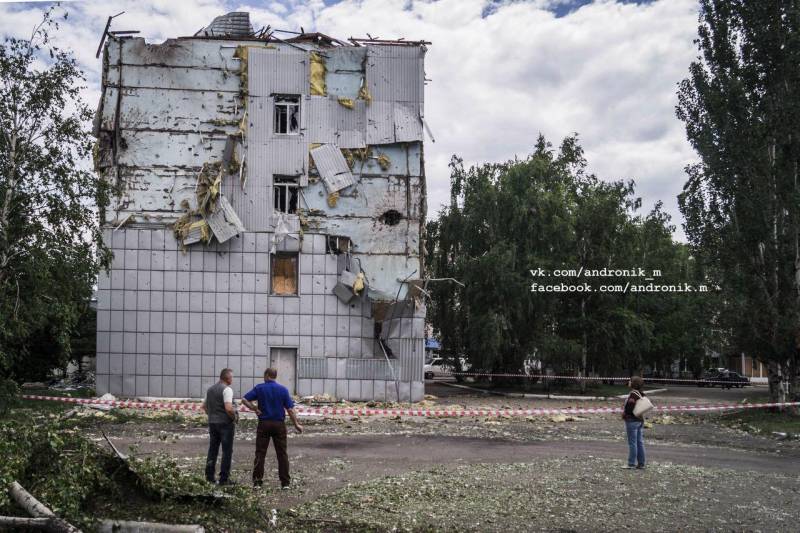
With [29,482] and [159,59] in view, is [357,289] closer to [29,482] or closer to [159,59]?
[159,59]

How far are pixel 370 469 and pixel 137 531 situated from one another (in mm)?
5024

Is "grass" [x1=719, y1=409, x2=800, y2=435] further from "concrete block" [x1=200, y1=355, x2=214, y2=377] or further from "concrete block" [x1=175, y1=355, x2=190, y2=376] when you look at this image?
"concrete block" [x1=175, y1=355, x2=190, y2=376]

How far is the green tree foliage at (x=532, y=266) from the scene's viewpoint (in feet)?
103

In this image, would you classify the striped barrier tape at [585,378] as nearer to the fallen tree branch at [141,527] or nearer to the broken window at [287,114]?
the broken window at [287,114]

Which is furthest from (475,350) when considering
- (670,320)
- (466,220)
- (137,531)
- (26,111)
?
(137,531)

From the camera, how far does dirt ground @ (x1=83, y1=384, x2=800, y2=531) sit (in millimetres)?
8844

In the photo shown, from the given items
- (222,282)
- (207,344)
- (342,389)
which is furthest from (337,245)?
(207,344)

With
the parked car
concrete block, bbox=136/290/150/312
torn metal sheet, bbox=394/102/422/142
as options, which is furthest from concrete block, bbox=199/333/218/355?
the parked car

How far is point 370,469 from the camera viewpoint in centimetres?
1207

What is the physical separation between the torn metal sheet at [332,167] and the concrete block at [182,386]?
7.53 m

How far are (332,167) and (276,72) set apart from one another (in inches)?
142

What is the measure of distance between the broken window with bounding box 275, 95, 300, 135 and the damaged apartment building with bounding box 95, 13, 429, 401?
5 centimetres

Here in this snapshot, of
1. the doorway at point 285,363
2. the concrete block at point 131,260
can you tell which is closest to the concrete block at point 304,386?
the doorway at point 285,363

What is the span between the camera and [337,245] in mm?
24438
